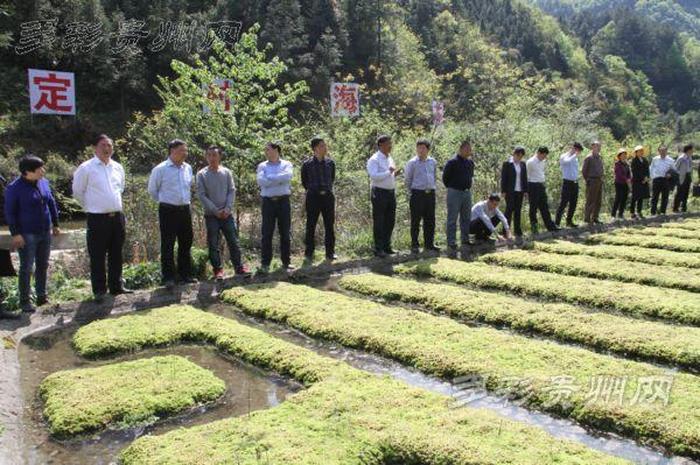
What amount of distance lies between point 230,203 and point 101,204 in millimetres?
1624

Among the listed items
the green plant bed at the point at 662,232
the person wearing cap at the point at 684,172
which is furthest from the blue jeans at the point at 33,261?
the person wearing cap at the point at 684,172

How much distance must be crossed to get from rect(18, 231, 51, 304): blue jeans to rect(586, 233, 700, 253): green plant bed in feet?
28.4

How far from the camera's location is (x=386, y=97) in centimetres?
2941

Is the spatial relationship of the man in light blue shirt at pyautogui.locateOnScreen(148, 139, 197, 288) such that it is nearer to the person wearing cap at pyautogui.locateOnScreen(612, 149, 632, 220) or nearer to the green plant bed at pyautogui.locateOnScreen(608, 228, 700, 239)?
the green plant bed at pyautogui.locateOnScreen(608, 228, 700, 239)

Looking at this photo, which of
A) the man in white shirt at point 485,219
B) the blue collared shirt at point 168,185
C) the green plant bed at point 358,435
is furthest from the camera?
the man in white shirt at point 485,219

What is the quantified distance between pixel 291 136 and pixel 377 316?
5524mm

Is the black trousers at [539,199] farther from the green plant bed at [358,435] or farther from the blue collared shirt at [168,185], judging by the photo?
the green plant bed at [358,435]

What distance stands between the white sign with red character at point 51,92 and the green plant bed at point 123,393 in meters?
8.42

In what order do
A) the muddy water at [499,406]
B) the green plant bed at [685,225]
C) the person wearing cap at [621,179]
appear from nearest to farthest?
1. the muddy water at [499,406]
2. the green plant bed at [685,225]
3. the person wearing cap at [621,179]

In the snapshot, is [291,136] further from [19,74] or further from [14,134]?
[19,74]

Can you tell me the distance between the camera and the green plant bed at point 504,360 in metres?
3.82

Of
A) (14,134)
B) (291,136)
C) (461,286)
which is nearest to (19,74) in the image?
(14,134)

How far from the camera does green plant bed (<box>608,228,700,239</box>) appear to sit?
38.1 ft

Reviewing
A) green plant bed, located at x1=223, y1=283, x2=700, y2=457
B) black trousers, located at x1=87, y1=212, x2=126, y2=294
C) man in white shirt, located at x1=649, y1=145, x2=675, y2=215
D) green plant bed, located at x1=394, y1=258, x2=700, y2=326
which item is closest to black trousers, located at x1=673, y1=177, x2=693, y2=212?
man in white shirt, located at x1=649, y1=145, x2=675, y2=215
